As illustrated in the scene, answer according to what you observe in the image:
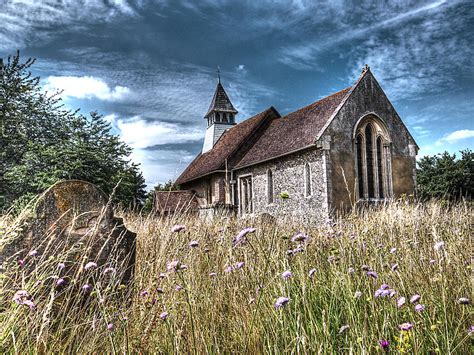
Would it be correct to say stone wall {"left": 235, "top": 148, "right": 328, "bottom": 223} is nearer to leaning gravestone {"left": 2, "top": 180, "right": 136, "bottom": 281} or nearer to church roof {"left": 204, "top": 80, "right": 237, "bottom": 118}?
leaning gravestone {"left": 2, "top": 180, "right": 136, "bottom": 281}

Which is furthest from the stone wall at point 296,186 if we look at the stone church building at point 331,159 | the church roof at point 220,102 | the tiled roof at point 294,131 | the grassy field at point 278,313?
the church roof at point 220,102

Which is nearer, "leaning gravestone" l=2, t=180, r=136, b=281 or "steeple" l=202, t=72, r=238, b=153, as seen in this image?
"leaning gravestone" l=2, t=180, r=136, b=281

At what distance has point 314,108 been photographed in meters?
21.1

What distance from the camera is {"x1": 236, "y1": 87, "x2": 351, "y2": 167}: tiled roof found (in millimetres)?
18812

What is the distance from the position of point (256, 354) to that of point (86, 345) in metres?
1.34

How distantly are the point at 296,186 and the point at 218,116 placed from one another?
1779 centimetres

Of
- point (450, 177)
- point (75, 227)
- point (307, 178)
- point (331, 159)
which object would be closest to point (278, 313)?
point (75, 227)

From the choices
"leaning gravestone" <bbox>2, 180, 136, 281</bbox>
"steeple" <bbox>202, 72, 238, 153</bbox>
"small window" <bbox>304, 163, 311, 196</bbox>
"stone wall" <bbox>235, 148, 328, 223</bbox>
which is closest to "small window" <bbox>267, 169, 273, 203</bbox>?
"stone wall" <bbox>235, 148, 328, 223</bbox>

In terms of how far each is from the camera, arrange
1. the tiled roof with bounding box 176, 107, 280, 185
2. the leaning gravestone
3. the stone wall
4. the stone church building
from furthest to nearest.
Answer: the tiled roof with bounding box 176, 107, 280, 185
the stone church building
the stone wall
the leaning gravestone

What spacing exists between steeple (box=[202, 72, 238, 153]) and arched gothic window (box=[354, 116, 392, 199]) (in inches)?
646

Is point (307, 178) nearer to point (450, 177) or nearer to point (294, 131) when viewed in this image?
point (294, 131)

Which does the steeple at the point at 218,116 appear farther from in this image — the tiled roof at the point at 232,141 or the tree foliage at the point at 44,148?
the tree foliage at the point at 44,148

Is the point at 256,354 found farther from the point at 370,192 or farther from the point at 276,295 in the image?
the point at 370,192

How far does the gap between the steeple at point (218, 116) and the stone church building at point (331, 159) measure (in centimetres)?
1056
